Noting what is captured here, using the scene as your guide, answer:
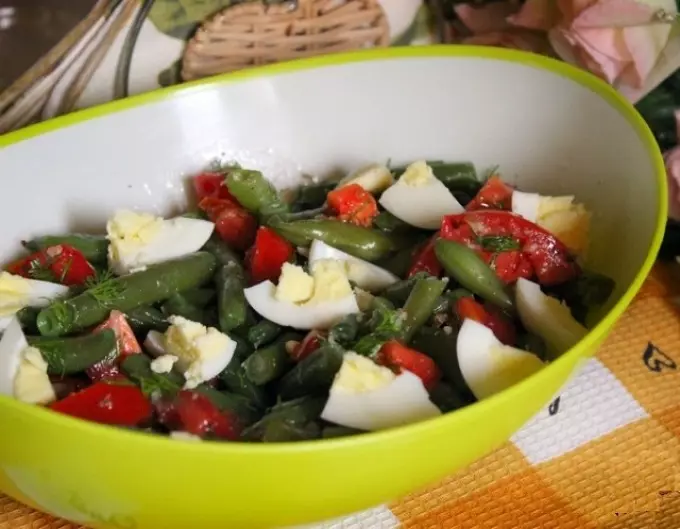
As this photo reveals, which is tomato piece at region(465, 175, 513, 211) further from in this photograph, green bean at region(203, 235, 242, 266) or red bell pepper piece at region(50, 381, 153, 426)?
red bell pepper piece at region(50, 381, 153, 426)

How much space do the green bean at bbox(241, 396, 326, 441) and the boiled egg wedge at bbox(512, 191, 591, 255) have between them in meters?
0.41

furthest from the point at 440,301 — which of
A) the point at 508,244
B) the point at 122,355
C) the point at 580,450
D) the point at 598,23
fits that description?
the point at 598,23

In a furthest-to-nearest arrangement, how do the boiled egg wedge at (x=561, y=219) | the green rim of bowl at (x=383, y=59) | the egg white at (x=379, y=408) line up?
the boiled egg wedge at (x=561, y=219)
the egg white at (x=379, y=408)
the green rim of bowl at (x=383, y=59)

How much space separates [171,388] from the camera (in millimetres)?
856

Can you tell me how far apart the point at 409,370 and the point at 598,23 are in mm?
600

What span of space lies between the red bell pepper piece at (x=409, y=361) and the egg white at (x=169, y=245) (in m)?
0.31

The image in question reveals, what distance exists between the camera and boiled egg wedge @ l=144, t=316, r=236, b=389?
879 mm

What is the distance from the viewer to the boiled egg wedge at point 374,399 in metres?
0.79

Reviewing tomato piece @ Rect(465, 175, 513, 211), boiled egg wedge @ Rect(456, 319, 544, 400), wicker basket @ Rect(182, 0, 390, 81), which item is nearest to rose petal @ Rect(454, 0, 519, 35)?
wicker basket @ Rect(182, 0, 390, 81)

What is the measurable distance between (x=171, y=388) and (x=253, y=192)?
334 millimetres

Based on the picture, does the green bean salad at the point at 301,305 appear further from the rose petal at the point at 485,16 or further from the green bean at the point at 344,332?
the rose petal at the point at 485,16

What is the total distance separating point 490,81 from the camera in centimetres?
123

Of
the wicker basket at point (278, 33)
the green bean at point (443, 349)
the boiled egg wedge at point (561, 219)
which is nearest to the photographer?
the green bean at point (443, 349)

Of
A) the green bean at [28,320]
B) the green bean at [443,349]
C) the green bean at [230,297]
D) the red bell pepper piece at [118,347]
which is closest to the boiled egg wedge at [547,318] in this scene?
the green bean at [443,349]
